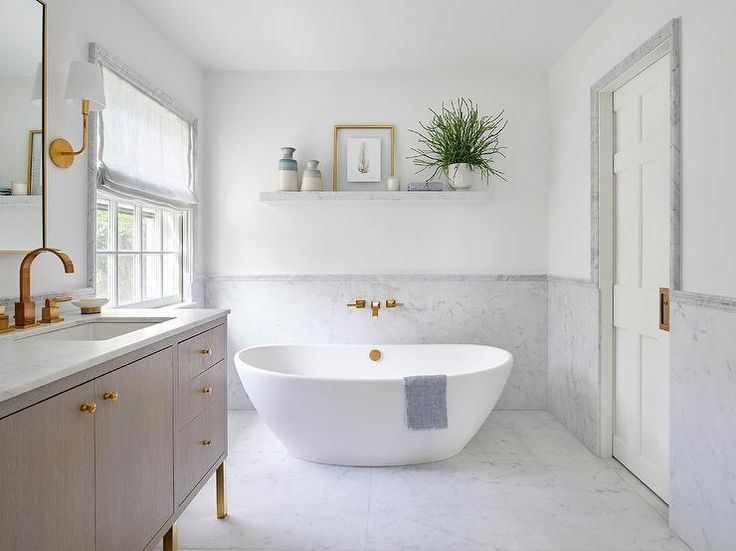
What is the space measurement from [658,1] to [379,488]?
261 centimetres

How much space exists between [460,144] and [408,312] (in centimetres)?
125

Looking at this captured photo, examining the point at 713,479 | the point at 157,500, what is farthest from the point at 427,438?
the point at 157,500

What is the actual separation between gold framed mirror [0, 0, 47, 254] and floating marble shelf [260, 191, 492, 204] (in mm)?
1726

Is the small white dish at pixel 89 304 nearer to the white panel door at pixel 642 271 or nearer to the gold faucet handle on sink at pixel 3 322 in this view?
the gold faucet handle on sink at pixel 3 322

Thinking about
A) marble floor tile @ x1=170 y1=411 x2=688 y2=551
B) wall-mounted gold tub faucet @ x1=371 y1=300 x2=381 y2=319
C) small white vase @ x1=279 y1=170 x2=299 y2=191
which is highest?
small white vase @ x1=279 y1=170 x2=299 y2=191

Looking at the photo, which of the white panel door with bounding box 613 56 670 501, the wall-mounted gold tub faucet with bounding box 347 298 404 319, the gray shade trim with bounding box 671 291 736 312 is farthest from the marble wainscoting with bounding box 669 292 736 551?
the wall-mounted gold tub faucet with bounding box 347 298 404 319

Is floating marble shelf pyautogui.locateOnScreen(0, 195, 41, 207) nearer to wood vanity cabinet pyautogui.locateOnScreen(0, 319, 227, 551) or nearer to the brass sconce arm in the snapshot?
the brass sconce arm

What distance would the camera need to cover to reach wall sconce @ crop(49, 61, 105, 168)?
197 cm

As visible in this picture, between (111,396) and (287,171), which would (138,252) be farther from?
(111,396)

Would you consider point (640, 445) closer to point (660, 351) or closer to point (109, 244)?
point (660, 351)

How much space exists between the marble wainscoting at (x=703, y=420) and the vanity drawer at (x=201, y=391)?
1901 millimetres

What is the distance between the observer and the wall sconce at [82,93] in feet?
6.46

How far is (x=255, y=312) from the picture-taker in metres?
3.77

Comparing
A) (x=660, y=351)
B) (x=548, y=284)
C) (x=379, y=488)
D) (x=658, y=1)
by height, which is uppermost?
(x=658, y=1)
